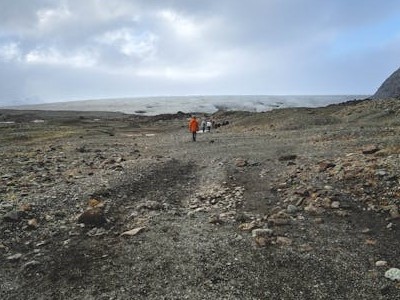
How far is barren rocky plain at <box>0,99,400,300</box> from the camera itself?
28.5 feet

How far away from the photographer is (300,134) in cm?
2880

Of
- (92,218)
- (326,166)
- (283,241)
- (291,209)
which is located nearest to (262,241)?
(283,241)

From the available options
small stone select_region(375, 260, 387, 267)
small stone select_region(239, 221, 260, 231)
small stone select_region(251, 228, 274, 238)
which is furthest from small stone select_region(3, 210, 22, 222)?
small stone select_region(375, 260, 387, 267)

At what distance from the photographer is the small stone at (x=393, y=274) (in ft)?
28.7

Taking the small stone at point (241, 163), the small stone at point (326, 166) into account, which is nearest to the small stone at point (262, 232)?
the small stone at point (326, 166)

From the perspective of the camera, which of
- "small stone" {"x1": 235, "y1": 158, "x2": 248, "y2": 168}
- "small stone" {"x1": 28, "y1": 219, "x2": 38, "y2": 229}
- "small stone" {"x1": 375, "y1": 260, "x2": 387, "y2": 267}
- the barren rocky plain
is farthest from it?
"small stone" {"x1": 235, "y1": 158, "x2": 248, "y2": 168}

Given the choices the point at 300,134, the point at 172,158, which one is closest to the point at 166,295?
the point at 172,158

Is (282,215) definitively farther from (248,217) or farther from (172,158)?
(172,158)

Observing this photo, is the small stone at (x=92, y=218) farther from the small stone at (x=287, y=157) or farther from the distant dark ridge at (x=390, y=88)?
the distant dark ridge at (x=390, y=88)

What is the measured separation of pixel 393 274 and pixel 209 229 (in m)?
4.14

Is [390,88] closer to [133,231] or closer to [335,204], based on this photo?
[335,204]

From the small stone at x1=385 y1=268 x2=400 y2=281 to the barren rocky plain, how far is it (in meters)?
0.02

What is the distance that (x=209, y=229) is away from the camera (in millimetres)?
11117

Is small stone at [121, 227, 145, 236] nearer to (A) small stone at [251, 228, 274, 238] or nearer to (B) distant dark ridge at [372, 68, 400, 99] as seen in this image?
(A) small stone at [251, 228, 274, 238]
